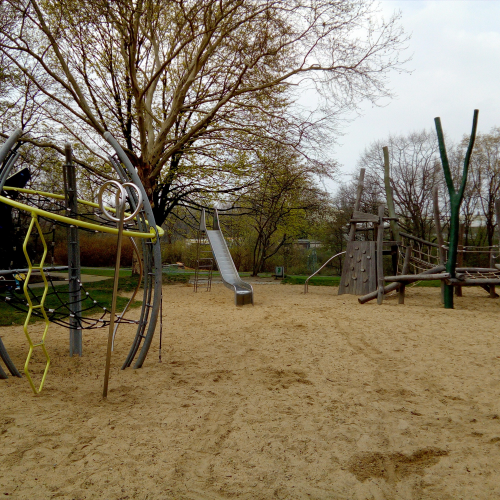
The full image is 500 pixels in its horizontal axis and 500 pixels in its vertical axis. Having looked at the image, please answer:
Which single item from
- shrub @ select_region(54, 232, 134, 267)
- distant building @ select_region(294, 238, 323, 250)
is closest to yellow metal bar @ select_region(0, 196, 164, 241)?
shrub @ select_region(54, 232, 134, 267)

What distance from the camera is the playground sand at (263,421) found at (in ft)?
7.21

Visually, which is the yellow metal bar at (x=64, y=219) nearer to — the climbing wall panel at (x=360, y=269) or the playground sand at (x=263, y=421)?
the playground sand at (x=263, y=421)

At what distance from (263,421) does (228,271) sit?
8.10 metres

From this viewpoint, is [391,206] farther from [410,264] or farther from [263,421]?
[263,421]

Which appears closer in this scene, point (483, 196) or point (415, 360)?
point (415, 360)

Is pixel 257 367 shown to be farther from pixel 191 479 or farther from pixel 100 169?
pixel 100 169

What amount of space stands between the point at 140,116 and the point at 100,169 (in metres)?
2.57

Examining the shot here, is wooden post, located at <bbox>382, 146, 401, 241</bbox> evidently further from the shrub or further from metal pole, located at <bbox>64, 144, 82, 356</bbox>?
the shrub

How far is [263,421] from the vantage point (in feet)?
9.84

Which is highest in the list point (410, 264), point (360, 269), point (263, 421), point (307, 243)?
point (307, 243)

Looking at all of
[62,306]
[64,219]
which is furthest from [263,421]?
[62,306]

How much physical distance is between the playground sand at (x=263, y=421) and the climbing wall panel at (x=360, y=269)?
15.4 feet

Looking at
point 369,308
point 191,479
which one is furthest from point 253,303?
point 191,479

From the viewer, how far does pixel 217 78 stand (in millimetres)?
13008
